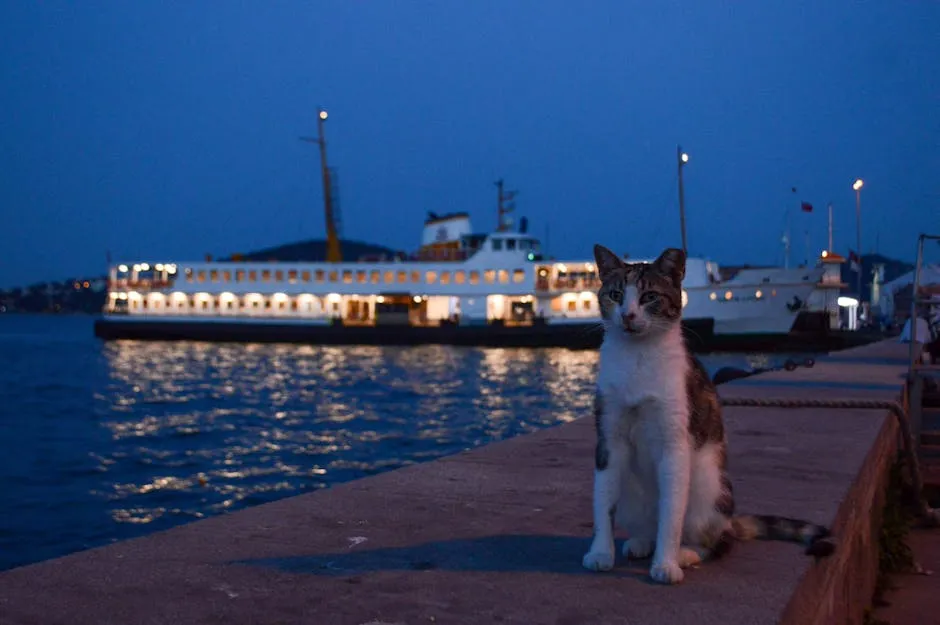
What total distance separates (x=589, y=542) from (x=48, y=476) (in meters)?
12.3

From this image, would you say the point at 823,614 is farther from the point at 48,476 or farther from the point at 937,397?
the point at 48,476

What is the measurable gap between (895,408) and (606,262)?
405 centimetres

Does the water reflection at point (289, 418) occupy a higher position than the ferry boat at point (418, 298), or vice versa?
the ferry boat at point (418, 298)

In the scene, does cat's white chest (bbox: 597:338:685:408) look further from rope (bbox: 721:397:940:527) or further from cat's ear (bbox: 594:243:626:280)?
rope (bbox: 721:397:940:527)

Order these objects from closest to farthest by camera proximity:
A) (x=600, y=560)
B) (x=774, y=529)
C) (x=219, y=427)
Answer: (x=600, y=560)
(x=774, y=529)
(x=219, y=427)

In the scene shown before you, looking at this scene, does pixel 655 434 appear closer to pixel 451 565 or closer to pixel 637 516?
pixel 637 516

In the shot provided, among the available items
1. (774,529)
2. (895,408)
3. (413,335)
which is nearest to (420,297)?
(413,335)

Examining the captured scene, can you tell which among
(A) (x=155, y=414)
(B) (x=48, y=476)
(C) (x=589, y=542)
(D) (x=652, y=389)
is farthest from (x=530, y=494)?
(A) (x=155, y=414)

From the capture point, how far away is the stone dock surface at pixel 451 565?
95.1 inches

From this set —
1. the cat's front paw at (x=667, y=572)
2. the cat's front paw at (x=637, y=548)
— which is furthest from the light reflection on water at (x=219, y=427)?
the cat's front paw at (x=667, y=572)

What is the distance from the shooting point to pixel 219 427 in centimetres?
1905

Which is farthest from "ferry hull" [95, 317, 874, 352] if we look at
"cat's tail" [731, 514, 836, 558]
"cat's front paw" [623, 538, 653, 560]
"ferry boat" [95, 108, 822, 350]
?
"cat's front paw" [623, 538, 653, 560]

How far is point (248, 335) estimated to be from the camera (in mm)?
55312

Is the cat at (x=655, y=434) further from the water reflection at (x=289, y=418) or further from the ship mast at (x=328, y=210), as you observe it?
the ship mast at (x=328, y=210)
